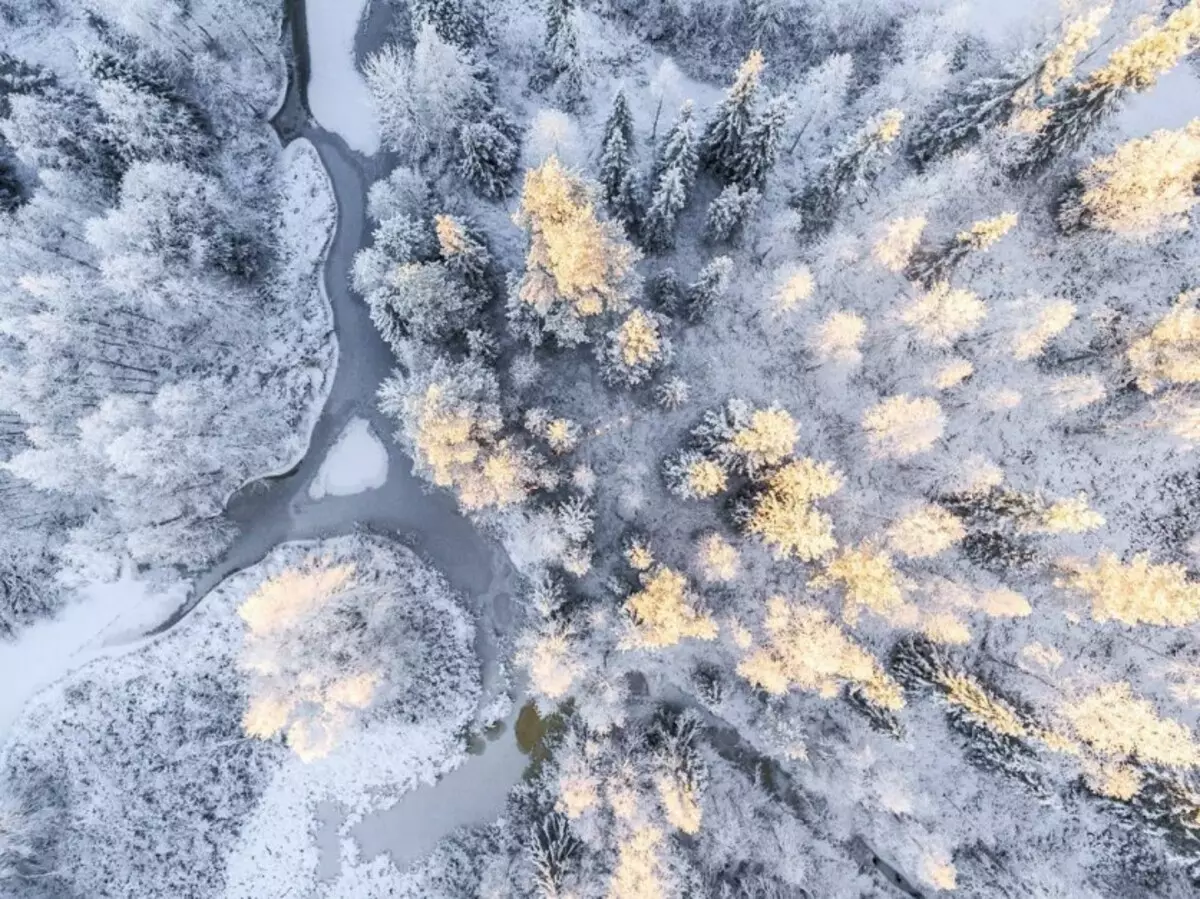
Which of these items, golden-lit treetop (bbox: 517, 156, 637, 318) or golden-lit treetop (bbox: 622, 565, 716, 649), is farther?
golden-lit treetop (bbox: 622, 565, 716, 649)

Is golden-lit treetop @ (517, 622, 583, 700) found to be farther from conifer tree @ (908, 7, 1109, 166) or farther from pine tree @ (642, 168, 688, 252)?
conifer tree @ (908, 7, 1109, 166)

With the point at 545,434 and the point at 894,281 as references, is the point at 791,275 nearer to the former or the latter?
the point at 894,281

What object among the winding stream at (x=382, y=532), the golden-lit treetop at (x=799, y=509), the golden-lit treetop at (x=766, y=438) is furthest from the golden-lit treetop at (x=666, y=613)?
the winding stream at (x=382, y=532)

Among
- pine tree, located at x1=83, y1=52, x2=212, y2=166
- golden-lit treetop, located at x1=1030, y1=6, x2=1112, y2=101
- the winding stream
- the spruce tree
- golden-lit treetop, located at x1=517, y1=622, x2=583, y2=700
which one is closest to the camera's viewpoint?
golden-lit treetop, located at x1=1030, y1=6, x2=1112, y2=101

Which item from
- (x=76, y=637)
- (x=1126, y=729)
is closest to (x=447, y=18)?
(x=76, y=637)

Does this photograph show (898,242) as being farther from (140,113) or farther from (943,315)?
(140,113)

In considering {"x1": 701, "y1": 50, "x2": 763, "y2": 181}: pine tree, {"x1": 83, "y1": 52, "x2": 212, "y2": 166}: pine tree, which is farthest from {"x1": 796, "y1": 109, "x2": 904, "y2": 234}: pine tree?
{"x1": 83, "y1": 52, "x2": 212, "y2": 166}: pine tree

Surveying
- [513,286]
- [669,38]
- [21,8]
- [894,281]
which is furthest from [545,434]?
[21,8]
